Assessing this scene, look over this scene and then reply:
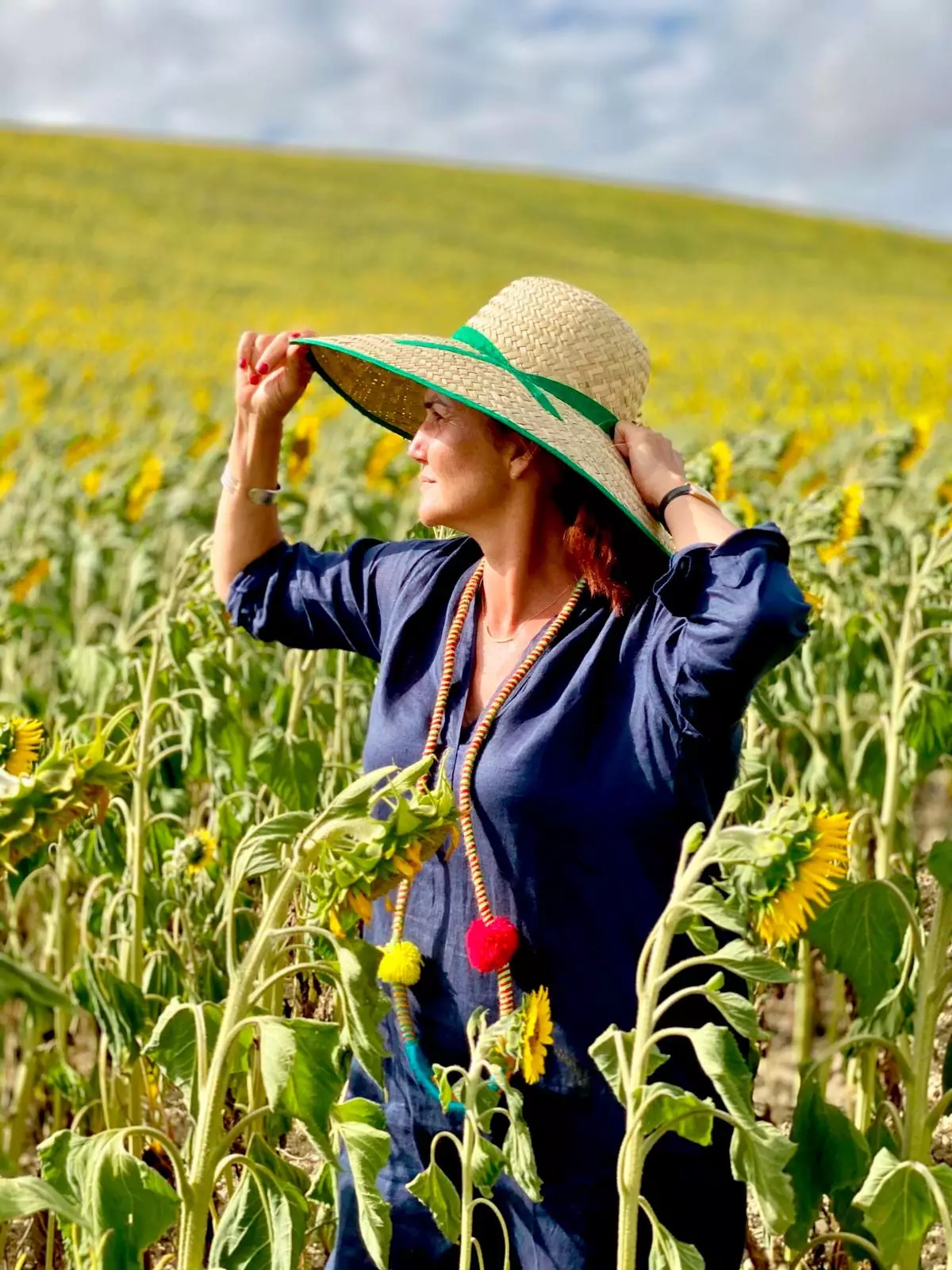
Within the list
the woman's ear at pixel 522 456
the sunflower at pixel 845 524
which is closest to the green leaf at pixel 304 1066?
the woman's ear at pixel 522 456

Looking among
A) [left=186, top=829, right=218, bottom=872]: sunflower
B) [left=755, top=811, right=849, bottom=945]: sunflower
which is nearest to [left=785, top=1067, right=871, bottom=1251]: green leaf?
Answer: [left=755, top=811, right=849, bottom=945]: sunflower

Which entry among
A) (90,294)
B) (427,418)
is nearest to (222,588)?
(427,418)

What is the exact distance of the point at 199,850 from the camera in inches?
88.7

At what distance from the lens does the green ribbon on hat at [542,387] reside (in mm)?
1909

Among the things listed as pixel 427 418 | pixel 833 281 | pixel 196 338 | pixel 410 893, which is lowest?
pixel 410 893

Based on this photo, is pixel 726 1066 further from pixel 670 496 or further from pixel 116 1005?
pixel 116 1005

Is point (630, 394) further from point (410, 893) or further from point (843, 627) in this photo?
point (843, 627)

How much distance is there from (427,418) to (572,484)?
0.20 m

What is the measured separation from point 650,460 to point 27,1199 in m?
1.07

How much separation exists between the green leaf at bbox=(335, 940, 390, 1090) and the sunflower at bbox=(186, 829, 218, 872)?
96 cm

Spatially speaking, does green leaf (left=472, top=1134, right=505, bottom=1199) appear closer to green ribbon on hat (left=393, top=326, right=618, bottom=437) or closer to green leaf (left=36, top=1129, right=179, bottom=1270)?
green leaf (left=36, top=1129, right=179, bottom=1270)

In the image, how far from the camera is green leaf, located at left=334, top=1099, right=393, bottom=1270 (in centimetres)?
134

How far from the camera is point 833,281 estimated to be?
30.9 m

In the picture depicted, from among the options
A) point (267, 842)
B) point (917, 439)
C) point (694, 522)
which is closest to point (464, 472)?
point (694, 522)
